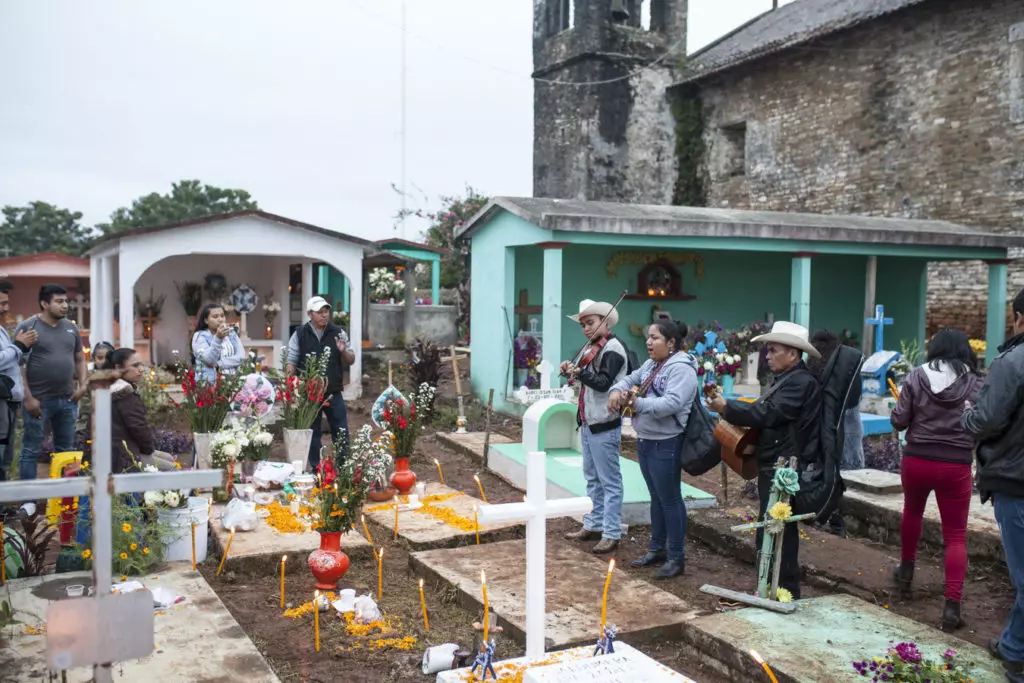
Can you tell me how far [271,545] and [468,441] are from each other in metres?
4.54

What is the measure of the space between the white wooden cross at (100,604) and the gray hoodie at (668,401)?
3.28 metres

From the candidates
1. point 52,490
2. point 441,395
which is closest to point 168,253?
point 441,395

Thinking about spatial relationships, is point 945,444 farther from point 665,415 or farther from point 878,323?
point 878,323

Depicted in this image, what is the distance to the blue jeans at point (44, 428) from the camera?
6.86 m

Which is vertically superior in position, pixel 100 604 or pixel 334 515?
pixel 100 604

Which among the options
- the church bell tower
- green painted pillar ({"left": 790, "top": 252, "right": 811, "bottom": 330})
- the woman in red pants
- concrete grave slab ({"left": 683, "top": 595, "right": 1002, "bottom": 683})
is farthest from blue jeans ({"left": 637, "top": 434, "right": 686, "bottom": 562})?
the church bell tower

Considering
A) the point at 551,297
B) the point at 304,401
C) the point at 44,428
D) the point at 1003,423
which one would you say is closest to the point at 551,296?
the point at 551,297

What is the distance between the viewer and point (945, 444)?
16.4 feet

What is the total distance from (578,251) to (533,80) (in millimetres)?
11457

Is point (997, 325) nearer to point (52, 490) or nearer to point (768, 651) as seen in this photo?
point (768, 651)

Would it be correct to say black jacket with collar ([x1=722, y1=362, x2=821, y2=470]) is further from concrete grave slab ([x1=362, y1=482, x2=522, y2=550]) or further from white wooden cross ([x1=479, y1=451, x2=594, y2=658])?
concrete grave slab ([x1=362, y1=482, x2=522, y2=550])

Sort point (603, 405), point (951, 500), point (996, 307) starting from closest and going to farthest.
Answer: point (951, 500), point (603, 405), point (996, 307)

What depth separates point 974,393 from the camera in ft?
16.8

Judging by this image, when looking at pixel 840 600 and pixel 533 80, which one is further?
pixel 533 80
